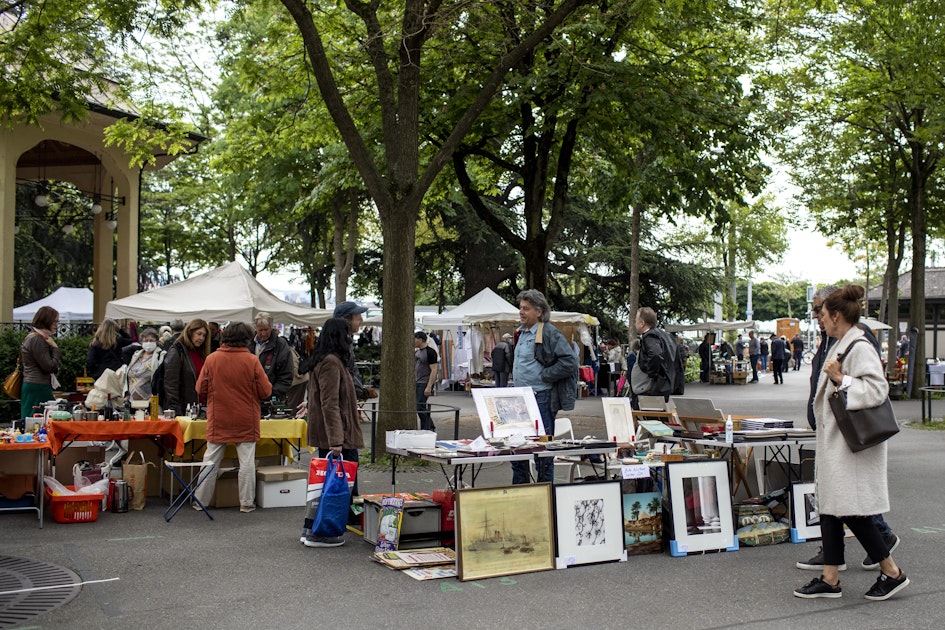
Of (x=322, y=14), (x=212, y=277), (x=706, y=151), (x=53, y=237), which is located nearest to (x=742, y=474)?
(x=706, y=151)

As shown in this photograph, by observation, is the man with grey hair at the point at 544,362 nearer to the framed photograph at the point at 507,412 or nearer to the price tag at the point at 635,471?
the framed photograph at the point at 507,412

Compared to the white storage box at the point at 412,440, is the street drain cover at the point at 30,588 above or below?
below

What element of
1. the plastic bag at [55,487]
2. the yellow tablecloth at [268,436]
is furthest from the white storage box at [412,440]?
the plastic bag at [55,487]

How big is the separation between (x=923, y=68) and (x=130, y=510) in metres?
17.1

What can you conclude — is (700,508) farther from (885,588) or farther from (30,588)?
(30,588)

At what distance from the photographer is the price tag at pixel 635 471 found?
23.4 feet

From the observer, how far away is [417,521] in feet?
24.3

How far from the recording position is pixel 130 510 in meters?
9.28

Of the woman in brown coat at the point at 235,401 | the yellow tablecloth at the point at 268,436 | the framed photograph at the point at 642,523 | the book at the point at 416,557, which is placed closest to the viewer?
the book at the point at 416,557

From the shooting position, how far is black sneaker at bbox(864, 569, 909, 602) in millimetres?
6066

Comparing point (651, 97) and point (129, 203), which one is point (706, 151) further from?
point (129, 203)

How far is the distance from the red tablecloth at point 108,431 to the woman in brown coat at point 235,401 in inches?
19.1

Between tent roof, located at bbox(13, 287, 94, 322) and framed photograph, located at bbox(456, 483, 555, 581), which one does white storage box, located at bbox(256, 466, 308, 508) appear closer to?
framed photograph, located at bbox(456, 483, 555, 581)

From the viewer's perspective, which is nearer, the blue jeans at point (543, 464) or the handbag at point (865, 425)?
the handbag at point (865, 425)
